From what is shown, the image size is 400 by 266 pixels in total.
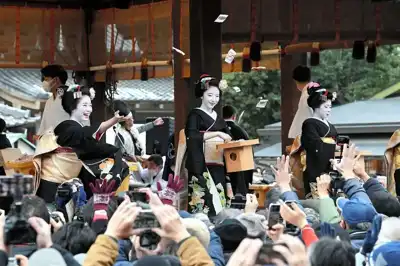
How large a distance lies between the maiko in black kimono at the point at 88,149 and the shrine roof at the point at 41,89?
40.4 feet

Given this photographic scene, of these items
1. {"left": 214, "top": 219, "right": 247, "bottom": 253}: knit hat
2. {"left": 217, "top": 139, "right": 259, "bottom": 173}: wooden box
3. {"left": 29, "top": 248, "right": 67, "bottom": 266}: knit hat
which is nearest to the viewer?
{"left": 29, "top": 248, "right": 67, "bottom": 266}: knit hat

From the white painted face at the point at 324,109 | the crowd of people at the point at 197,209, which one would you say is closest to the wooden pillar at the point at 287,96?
the crowd of people at the point at 197,209

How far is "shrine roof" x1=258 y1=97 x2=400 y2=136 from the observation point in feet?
56.5

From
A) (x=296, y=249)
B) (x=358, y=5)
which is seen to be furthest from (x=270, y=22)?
(x=296, y=249)

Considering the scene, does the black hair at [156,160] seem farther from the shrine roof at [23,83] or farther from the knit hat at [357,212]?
the shrine roof at [23,83]

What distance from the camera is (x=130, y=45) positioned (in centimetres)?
1465

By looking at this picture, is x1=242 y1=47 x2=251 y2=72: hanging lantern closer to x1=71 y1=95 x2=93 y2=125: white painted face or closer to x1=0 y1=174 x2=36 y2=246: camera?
x1=71 y1=95 x2=93 y2=125: white painted face

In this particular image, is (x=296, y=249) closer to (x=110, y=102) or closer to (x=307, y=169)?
(x=307, y=169)

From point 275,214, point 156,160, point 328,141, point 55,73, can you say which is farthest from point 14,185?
point 156,160

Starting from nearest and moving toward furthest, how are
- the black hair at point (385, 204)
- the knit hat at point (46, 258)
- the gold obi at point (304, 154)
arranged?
the knit hat at point (46, 258) < the black hair at point (385, 204) < the gold obi at point (304, 154)

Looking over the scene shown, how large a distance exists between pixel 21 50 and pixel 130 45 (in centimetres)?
162

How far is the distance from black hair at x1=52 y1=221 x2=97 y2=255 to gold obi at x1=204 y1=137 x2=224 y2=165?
525cm

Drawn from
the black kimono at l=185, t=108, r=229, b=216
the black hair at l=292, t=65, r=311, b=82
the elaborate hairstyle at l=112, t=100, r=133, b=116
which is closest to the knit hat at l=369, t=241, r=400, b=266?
the black kimono at l=185, t=108, r=229, b=216

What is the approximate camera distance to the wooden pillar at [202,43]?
411 inches
